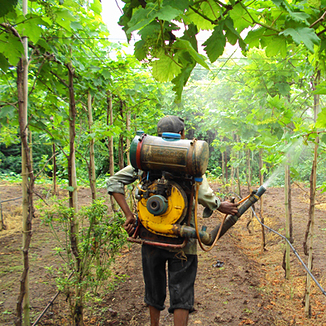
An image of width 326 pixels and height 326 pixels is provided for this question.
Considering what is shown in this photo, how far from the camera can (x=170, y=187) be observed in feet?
7.18

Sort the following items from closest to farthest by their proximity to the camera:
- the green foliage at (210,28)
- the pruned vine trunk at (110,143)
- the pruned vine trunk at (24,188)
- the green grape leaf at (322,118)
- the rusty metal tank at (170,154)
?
the green foliage at (210,28) < the green grape leaf at (322,118) < the rusty metal tank at (170,154) < the pruned vine trunk at (24,188) < the pruned vine trunk at (110,143)

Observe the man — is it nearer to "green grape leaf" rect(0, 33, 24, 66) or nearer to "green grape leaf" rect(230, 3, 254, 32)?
"green grape leaf" rect(230, 3, 254, 32)

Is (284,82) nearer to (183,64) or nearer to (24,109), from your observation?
(183,64)

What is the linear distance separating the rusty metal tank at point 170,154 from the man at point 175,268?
31 cm

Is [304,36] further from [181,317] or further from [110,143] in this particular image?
[110,143]

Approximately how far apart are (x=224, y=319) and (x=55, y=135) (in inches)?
114

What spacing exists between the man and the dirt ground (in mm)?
770

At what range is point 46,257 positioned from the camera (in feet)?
15.9

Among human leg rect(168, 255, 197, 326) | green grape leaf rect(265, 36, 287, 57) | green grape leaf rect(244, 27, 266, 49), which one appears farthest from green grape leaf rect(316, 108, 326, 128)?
human leg rect(168, 255, 197, 326)

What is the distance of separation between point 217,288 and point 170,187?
7.64ft

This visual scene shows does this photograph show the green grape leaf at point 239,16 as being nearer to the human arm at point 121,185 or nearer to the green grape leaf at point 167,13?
the green grape leaf at point 167,13

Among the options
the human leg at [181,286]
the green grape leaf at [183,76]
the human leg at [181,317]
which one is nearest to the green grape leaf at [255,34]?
the green grape leaf at [183,76]

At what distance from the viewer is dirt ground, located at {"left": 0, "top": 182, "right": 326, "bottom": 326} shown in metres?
3.04

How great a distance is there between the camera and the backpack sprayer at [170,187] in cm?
207
